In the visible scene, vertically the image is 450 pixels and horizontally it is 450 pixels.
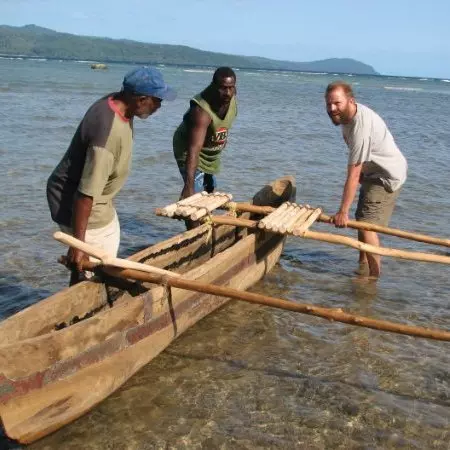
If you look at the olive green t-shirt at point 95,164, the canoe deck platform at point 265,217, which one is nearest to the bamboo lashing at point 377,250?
the canoe deck platform at point 265,217

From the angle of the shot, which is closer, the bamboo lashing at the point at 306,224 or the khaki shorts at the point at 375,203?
the bamboo lashing at the point at 306,224

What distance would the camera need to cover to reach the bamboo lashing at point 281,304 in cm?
421

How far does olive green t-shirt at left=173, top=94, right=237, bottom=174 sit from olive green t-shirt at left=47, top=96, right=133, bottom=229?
248cm

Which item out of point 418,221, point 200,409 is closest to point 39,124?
point 418,221

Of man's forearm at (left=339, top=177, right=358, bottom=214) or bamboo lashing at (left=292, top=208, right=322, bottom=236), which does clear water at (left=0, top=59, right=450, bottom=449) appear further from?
man's forearm at (left=339, top=177, right=358, bottom=214)

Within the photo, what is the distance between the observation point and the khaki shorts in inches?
264

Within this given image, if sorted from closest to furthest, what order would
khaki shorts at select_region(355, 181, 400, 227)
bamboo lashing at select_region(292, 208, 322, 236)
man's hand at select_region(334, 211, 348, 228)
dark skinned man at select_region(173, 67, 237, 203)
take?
bamboo lashing at select_region(292, 208, 322, 236)
man's hand at select_region(334, 211, 348, 228)
dark skinned man at select_region(173, 67, 237, 203)
khaki shorts at select_region(355, 181, 400, 227)

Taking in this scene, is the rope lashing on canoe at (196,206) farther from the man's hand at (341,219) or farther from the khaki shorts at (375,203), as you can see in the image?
the khaki shorts at (375,203)

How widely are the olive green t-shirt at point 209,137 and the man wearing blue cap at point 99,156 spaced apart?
2.48m

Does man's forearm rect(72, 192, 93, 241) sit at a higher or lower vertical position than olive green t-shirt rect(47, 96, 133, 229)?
lower

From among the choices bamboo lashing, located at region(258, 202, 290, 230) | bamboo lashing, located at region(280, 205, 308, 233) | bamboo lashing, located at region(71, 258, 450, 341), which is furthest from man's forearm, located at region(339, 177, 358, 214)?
bamboo lashing, located at region(71, 258, 450, 341)

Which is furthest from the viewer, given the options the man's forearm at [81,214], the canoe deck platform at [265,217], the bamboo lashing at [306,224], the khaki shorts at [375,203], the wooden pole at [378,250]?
the khaki shorts at [375,203]

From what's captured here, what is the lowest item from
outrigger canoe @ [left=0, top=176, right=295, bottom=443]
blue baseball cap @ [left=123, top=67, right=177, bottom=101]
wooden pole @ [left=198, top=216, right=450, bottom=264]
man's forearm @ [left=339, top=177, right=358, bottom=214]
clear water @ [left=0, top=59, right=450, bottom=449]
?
clear water @ [left=0, top=59, right=450, bottom=449]

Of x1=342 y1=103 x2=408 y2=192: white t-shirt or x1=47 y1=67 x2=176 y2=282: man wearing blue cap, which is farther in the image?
x1=342 y1=103 x2=408 y2=192: white t-shirt
